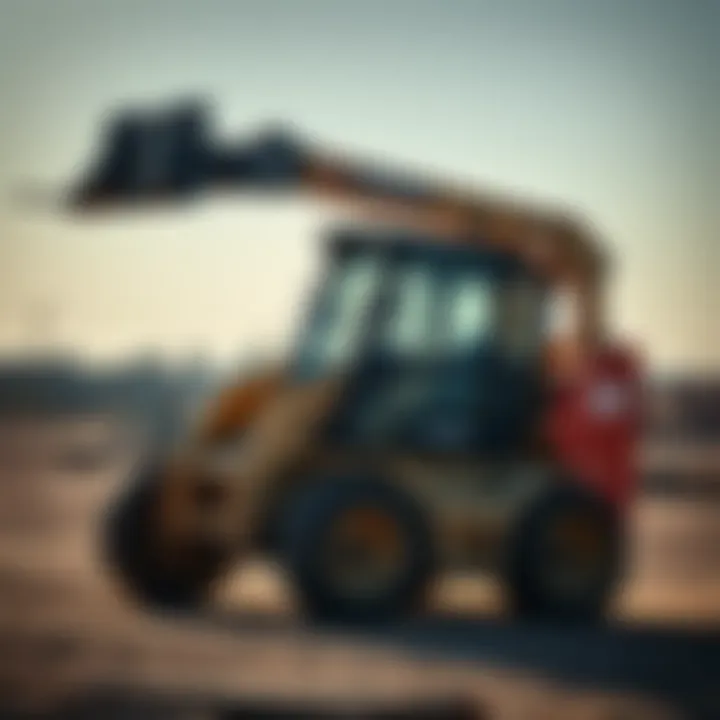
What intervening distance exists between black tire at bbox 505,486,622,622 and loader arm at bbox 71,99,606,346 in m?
0.21

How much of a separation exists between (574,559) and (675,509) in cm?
14

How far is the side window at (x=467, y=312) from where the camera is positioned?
1.91 meters

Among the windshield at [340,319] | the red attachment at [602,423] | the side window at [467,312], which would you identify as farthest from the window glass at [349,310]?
the red attachment at [602,423]

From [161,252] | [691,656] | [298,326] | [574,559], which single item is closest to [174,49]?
[161,252]

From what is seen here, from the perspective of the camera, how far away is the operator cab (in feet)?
6.23

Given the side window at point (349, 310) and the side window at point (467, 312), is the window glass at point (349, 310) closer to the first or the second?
the side window at point (349, 310)

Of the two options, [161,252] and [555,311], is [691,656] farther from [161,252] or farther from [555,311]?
[161,252]

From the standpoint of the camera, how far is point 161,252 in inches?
75.9

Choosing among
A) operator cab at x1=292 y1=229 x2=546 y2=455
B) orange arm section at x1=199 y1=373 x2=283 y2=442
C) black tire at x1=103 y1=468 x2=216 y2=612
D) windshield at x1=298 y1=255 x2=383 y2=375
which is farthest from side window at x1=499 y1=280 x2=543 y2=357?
black tire at x1=103 y1=468 x2=216 y2=612

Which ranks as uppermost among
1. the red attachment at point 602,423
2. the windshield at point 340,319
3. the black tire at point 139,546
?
the windshield at point 340,319

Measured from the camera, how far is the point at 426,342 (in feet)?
6.27

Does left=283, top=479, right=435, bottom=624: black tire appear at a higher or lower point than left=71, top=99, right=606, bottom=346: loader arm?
lower

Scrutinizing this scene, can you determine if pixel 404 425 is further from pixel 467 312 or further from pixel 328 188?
pixel 328 188

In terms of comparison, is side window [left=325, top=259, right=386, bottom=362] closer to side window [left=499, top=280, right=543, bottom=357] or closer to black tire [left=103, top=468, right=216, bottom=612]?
side window [left=499, top=280, right=543, bottom=357]
